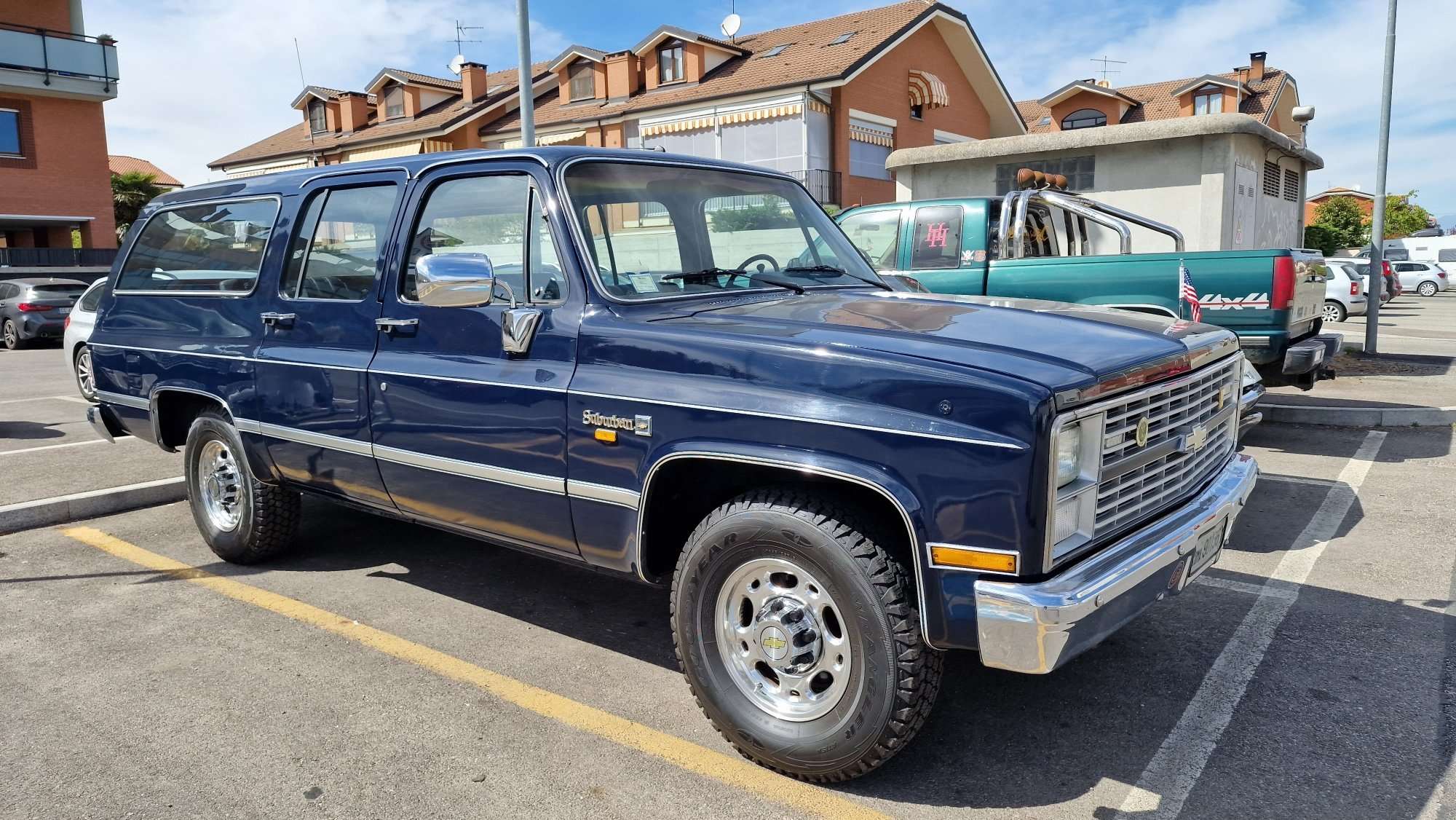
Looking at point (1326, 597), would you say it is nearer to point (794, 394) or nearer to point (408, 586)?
point (794, 394)

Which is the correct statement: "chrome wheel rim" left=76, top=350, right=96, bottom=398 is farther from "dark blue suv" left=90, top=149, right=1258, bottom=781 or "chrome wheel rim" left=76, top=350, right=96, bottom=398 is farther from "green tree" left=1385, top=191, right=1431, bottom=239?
"green tree" left=1385, top=191, right=1431, bottom=239

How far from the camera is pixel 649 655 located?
4156 mm

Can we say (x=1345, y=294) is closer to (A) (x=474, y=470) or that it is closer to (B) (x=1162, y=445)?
(B) (x=1162, y=445)

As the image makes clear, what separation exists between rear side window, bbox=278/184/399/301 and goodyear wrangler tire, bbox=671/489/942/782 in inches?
82.1

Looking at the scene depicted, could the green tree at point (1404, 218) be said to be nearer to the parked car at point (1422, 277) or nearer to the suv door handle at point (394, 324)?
the parked car at point (1422, 277)

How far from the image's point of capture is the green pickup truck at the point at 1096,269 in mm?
7230

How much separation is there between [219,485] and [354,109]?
3415 cm

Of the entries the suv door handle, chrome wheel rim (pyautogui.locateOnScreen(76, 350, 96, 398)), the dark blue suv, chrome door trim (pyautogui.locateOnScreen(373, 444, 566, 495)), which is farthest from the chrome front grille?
chrome wheel rim (pyautogui.locateOnScreen(76, 350, 96, 398))

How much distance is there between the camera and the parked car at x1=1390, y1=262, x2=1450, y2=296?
36.9 m

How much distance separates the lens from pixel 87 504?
6344mm

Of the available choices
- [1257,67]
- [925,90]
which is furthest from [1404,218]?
[925,90]

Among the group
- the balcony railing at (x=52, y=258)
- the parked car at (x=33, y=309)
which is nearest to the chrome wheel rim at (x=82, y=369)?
the parked car at (x=33, y=309)

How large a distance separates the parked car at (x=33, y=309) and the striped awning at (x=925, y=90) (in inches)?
840

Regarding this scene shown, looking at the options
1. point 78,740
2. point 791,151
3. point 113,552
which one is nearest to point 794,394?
point 78,740
